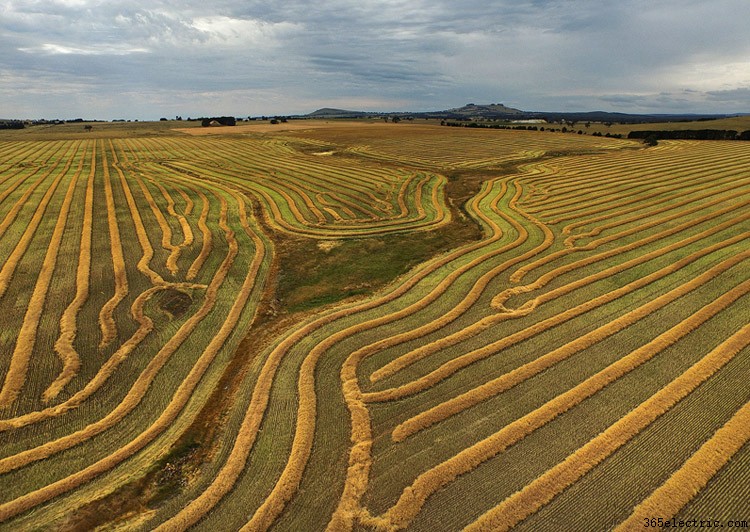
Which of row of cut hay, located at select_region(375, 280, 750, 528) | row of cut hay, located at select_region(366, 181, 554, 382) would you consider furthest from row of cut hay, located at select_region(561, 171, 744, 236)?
row of cut hay, located at select_region(375, 280, 750, 528)

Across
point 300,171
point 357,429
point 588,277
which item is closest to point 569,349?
point 588,277

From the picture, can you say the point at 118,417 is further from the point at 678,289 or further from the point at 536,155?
the point at 536,155

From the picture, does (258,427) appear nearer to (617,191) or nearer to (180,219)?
(180,219)

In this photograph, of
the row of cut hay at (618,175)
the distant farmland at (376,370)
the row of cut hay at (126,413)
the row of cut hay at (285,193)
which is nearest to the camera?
the distant farmland at (376,370)

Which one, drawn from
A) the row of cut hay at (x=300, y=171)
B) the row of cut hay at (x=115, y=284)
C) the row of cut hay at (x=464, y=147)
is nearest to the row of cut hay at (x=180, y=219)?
the row of cut hay at (x=115, y=284)

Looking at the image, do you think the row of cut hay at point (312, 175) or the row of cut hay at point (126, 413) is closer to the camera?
the row of cut hay at point (126, 413)

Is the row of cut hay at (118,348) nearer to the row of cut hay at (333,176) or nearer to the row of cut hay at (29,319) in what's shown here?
the row of cut hay at (29,319)

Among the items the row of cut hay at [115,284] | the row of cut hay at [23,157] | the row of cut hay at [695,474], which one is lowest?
the row of cut hay at [695,474]

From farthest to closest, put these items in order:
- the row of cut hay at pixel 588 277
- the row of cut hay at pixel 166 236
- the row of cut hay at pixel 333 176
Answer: the row of cut hay at pixel 333 176 → the row of cut hay at pixel 166 236 → the row of cut hay at pixel 588 277
